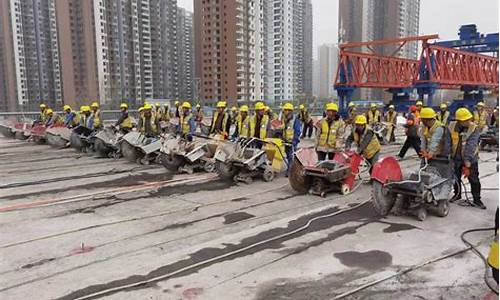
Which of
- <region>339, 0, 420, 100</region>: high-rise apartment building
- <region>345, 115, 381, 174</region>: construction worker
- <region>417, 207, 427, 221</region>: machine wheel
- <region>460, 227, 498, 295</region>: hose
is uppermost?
<region>339, 0, 420, 100</region>: high-rise apartment building

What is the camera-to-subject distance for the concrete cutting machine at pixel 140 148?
41.2ft

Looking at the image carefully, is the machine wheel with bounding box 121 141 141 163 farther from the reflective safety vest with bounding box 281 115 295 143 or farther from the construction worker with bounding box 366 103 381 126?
the construction worker with bounding box 366 103 381 126

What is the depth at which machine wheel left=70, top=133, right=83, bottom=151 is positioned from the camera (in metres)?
15.5

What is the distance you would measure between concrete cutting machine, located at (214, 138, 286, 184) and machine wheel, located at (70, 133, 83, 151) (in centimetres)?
752

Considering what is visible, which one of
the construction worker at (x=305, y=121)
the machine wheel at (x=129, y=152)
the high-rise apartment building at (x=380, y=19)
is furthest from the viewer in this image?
the high-rise apartment building at (x=380, y=19)

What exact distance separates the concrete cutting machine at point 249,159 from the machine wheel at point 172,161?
5.04 feet

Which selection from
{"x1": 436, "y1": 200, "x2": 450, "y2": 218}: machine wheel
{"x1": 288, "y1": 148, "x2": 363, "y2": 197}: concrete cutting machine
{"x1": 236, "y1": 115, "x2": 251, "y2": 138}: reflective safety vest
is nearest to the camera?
{"x1": 436, "y1": 200, "x2": 450, "y2": 218}: machine wheel

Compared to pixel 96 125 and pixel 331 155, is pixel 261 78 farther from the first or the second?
pixel 331 155

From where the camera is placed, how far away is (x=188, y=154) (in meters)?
11.0

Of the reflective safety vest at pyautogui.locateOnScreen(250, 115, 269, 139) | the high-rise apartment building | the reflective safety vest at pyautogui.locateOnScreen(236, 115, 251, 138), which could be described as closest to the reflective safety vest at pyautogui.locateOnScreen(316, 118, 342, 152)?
the reflective safety vest at pyautogui.locateOnScreen(250, 115, 269, 139)

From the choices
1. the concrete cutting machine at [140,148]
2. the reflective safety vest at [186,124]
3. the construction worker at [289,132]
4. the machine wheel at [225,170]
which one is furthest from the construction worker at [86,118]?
the construction worker at [289,132]

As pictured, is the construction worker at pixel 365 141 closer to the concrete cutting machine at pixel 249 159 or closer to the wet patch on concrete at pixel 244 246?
the concrete cutting machine at pixel 249 159

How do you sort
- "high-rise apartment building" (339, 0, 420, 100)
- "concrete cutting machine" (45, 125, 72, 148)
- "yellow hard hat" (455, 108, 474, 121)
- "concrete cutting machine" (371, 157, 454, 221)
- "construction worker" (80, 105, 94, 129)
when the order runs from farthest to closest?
1. "high-rise apartment building" (339, 0, 420, 100)
2. "concrete cutting machine" (45, 125, 72, 148)
3. "construction worker" (80, 105, 94, 129)
4. "yellow hard hat" (455, 108, 474, 121)
5. "concrete cutting machine" (371, 157, 454, 221)

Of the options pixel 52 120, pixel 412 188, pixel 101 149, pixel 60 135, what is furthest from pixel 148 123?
pixel 412 188
